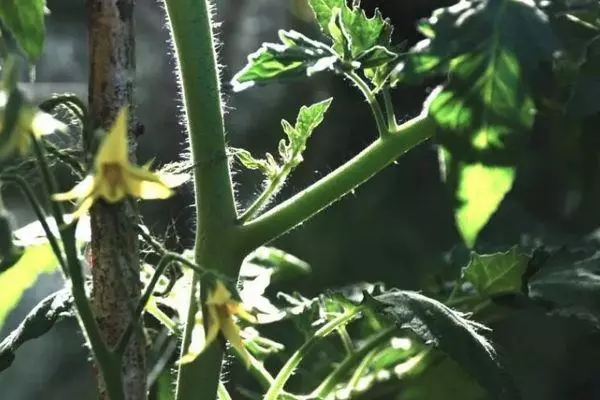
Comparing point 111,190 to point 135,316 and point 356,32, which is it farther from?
point 356,32

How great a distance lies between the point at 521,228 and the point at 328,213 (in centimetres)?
32

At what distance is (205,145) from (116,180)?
0.37 ft

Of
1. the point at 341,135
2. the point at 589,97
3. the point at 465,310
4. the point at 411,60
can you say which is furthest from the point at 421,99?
the point at 411,60

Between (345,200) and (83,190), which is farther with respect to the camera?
(345,200)

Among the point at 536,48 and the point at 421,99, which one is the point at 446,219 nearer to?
the point at 421,99

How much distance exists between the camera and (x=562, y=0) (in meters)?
0.36

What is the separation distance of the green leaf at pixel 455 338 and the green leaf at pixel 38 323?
0.57 ft

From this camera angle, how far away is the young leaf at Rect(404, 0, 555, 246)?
1.04ft

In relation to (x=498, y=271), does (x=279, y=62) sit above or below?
above

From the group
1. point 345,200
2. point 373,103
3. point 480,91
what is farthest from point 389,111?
point 345,200

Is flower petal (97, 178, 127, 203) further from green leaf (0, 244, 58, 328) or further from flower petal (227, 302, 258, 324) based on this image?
green leaf (0, 244, 58, 328)

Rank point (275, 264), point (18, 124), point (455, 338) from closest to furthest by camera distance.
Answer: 1. point (18, 124)
2. point (455, 338)
3. point (275, 264)

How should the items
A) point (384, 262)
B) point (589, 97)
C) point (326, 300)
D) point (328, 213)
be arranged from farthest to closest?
point (328, 213), point (384, 262), point (326, 300), point (589, 97)

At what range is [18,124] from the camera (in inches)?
11.9
